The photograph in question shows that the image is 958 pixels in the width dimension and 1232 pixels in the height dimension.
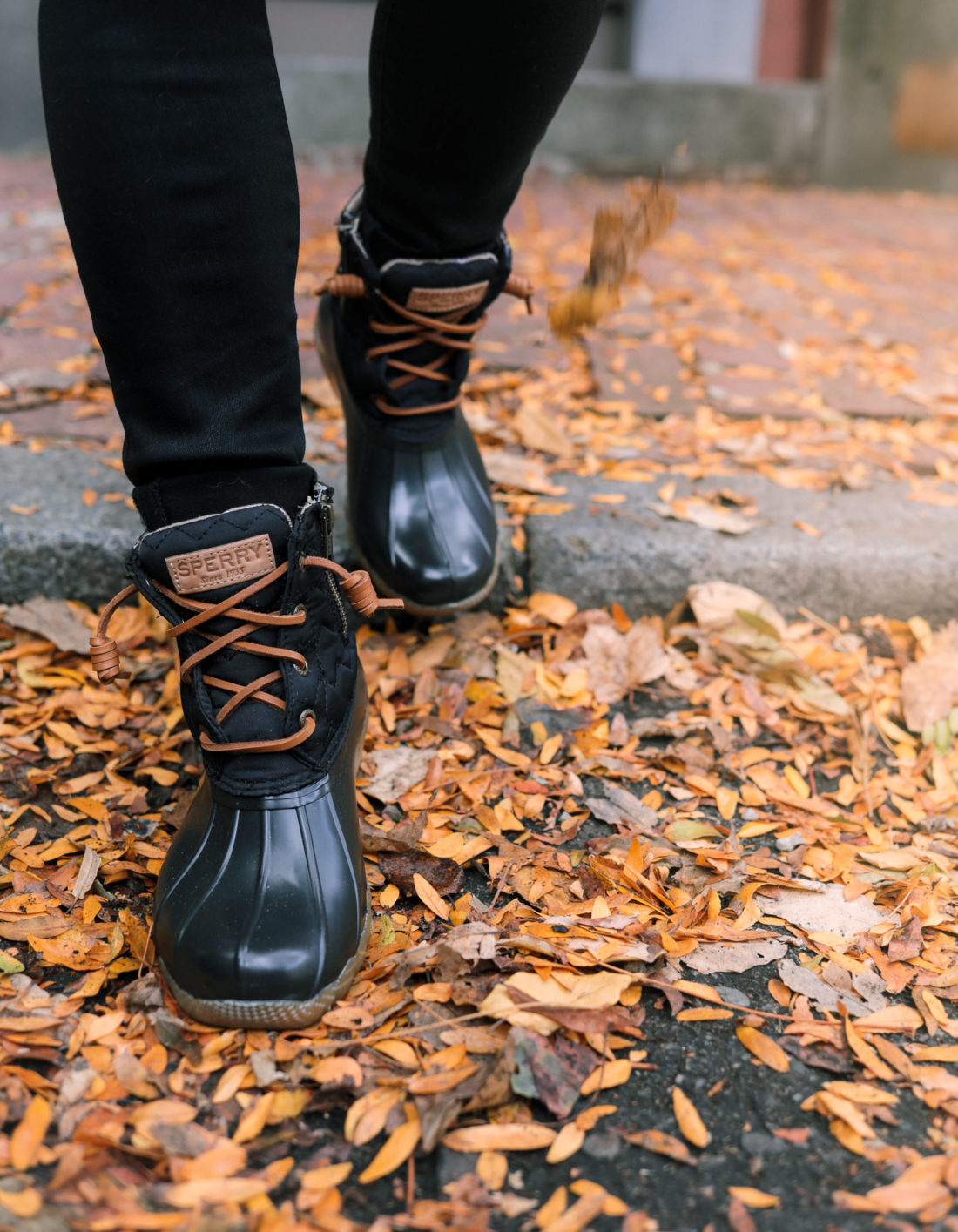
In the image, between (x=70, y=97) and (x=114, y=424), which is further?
(x=114, y=424)

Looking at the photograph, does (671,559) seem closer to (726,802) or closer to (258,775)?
(726,802)

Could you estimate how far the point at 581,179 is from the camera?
16.2 feet

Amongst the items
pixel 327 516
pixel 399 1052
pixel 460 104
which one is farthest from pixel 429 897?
pixel 460 104

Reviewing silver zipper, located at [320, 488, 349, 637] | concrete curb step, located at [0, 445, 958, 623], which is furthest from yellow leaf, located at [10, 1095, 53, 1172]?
concrete curb step, located at [0, 445, 958, 623]

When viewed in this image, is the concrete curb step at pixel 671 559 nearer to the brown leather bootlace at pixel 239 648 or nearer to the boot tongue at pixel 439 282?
the boot tongue at pixel 439 282

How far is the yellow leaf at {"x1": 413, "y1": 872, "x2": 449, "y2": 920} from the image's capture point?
3.35ft

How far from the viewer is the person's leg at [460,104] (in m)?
1.04

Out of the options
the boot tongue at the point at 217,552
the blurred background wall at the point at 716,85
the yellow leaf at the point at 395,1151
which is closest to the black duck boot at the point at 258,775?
the boot tongue at the point at 217,552

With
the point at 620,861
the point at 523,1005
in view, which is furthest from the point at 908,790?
the point at 523,1005

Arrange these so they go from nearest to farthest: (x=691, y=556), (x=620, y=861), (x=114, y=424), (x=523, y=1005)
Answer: (x=523, y=1005) → (x=620, y=861) → (x=691, y=556) → (x=114, y=424)

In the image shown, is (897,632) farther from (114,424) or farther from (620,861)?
(114,424)

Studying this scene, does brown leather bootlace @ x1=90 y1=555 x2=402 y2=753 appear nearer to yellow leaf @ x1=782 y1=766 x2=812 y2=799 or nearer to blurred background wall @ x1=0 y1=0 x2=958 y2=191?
yellow leaf @ x1=782 y1=766 x2=812 y2=799

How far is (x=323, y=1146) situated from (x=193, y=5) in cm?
91

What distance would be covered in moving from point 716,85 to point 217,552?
5023 mm
